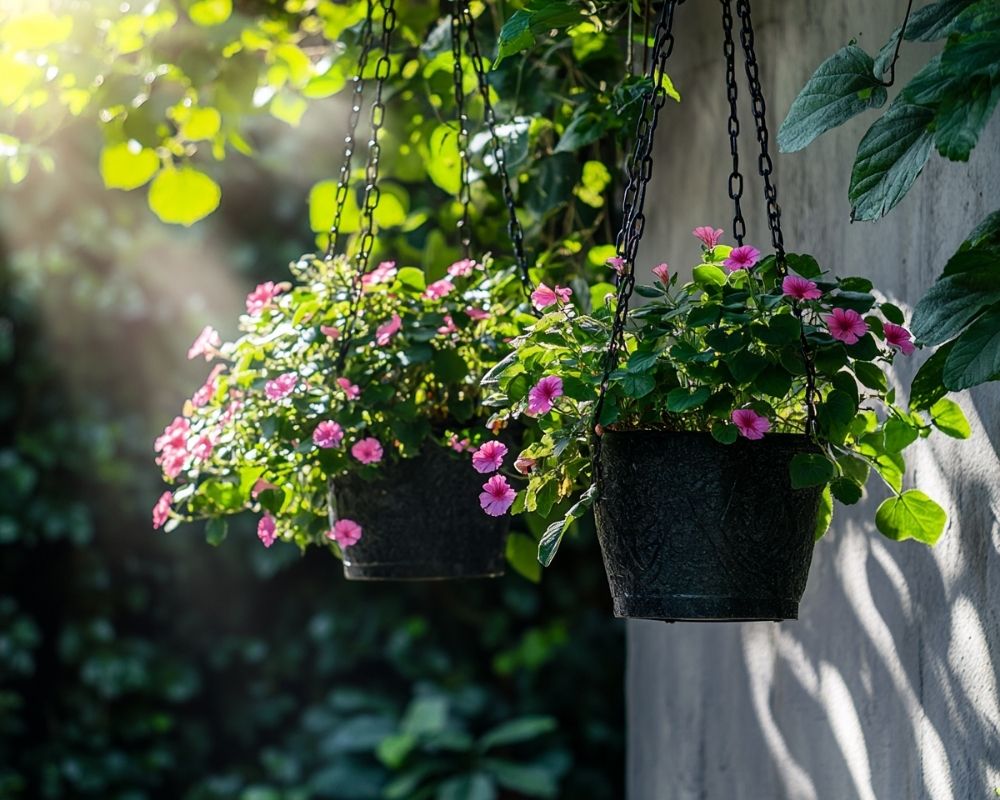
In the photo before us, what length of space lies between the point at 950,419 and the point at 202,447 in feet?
2.49

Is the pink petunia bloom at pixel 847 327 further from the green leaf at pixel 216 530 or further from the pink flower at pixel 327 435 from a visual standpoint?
the green leaf at pixel 216 530

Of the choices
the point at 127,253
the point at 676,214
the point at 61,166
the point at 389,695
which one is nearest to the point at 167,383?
the point at 127,253

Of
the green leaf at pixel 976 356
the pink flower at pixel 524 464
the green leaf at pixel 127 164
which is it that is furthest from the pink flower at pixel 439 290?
the green leaf at pixel 127 164

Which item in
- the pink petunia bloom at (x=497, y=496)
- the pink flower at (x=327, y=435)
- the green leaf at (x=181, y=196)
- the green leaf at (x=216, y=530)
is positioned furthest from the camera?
the green leaf at (x=181, y=196)

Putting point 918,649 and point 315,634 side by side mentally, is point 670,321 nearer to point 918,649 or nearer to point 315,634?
point 918,649

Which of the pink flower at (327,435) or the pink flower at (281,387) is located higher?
the pink flower at (281,387)

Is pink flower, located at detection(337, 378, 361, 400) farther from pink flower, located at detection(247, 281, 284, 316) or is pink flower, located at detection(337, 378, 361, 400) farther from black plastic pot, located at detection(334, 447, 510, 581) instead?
pink flower, located at detection(247, 281, 284, 316)

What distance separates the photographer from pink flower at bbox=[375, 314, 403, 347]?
131 centimetres

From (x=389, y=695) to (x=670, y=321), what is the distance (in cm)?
286

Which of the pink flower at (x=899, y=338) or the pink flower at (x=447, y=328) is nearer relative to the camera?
the pink flower at (x=899, y=338)

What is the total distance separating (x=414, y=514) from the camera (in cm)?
133

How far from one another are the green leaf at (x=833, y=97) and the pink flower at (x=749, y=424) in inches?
8.0

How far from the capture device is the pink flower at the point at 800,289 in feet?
3.04

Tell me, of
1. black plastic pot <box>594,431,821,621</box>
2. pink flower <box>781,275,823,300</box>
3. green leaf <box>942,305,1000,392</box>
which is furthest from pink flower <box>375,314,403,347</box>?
green leaf <box>942,305,1000,392</box>
